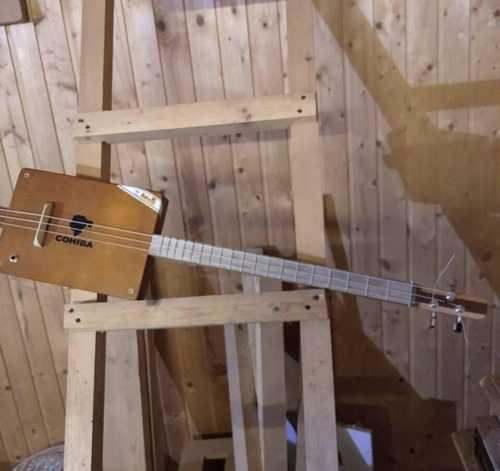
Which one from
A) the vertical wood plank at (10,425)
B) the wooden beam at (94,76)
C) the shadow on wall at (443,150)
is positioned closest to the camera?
the wooden beam at (94,76)

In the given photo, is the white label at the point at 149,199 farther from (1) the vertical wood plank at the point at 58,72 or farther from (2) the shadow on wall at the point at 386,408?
(2) the shadow on wall at the point at 386,408

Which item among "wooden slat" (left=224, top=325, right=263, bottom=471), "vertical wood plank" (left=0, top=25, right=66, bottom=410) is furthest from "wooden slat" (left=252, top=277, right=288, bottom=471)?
"vertical wood plank" (left=0, top=25, right=66, bottom=410)

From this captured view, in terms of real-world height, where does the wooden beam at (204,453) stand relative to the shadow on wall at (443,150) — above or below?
below

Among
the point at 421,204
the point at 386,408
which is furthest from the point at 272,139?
the point at 386,408

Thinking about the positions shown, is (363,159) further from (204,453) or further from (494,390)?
(204,453)

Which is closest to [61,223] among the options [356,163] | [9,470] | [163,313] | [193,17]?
[163,313]

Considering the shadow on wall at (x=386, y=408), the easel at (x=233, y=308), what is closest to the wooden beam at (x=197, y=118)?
the easel at (x=233, y=308)

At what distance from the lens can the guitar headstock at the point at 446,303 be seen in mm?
941

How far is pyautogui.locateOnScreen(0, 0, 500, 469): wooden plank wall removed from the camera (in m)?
1.28

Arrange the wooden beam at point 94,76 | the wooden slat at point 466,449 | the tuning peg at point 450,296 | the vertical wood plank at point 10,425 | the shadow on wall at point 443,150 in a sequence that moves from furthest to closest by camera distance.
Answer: the vertical wood plank at point 10,425 < the shadow on wall at point 443,150 < the wooden slat at point 466,449 < the wooden beam at point 94,76 < the tuning peg at point 450,296

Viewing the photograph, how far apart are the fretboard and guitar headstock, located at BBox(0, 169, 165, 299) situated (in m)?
0.05

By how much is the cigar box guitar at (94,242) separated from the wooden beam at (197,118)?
11 cm

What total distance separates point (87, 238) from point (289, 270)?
0.40 meters

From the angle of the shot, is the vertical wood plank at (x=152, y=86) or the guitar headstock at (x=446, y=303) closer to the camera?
the guitar headstock at (x=446, y=303)
